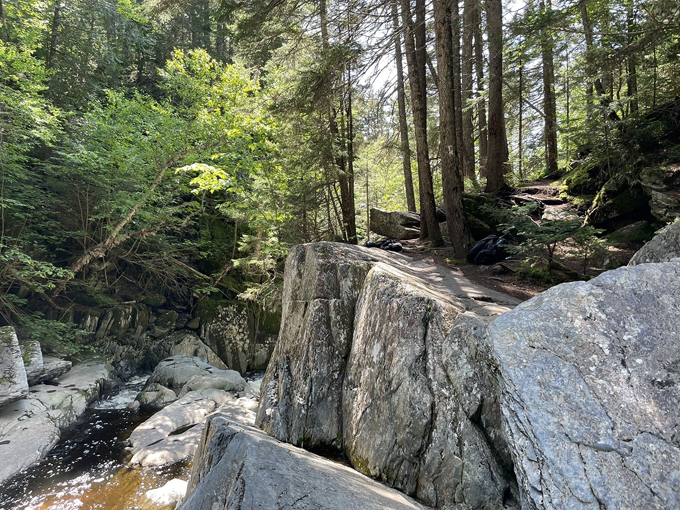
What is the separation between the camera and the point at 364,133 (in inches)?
576

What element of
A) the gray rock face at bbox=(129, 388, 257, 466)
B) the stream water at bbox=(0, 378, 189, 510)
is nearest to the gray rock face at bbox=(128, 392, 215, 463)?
the gray rock face at bbox=(129, 388, 257, 466)

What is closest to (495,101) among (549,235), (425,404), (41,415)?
(549,235)

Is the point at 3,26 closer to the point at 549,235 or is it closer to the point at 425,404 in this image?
the point at 425,404

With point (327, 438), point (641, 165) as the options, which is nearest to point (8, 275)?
point (327, 438)

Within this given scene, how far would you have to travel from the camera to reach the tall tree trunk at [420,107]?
874cm

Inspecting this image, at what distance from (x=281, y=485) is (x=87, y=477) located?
5.80m

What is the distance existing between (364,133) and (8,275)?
40.9 ft

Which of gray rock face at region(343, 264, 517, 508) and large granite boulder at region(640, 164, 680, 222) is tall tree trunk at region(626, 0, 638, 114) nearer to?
A: large granite boulder at region(640, 164, 680, 222)

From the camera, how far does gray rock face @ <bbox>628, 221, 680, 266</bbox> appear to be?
11.2 feet

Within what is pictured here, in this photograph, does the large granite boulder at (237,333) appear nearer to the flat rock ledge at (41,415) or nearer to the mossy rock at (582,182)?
the flat rock ledge at (41,415)

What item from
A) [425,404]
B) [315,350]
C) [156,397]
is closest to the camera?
[425,404]

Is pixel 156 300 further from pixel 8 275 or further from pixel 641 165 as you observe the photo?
pixel 641 165

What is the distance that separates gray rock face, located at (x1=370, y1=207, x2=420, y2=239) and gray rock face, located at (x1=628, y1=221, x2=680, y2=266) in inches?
294

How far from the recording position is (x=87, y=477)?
6.15 meters
